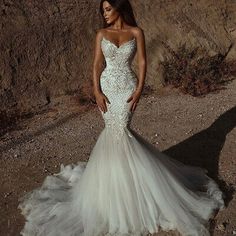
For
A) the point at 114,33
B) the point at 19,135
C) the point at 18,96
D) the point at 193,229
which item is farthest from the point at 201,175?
the point at 18,96

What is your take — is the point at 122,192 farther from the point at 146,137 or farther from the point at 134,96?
the point at 146,137

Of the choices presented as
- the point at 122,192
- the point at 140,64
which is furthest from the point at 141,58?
the point at 122,192

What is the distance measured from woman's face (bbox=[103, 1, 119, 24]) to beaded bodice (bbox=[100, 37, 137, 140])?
23 cm

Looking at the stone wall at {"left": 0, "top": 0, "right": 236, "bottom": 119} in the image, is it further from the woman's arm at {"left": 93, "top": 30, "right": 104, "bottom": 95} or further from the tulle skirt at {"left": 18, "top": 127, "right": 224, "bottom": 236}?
the woman's arm at {"left": 93, "top": 30, "right": 104, "bottom": 95}

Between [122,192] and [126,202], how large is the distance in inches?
4.9

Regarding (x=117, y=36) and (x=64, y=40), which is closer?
(x=117, y=36)

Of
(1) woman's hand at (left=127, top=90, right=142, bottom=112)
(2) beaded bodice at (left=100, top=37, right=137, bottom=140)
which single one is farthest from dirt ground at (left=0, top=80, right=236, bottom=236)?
(1) woman's hand at (left=127, top=90, right=142, bottom=112)

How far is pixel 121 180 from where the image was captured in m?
5.96

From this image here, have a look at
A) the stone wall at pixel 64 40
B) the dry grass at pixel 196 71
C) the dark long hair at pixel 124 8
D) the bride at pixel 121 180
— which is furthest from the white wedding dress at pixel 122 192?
the dry grass at pixel 196 71

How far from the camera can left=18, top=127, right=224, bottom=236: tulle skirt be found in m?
5.92

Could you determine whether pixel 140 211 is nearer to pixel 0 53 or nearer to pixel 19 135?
pixel 19 135

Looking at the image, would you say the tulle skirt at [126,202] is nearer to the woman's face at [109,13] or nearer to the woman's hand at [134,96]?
the woman's hand at [134,96]

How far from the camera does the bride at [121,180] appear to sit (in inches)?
Answer: 225

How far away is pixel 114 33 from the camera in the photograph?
18.6ft
